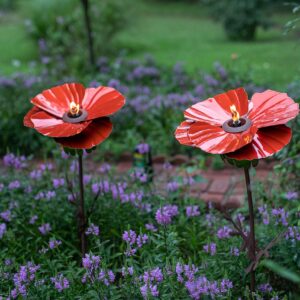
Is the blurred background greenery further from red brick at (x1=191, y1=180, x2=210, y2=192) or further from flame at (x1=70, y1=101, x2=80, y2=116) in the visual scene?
flame at (x1=70, y1=101, x2=80, y2=116)

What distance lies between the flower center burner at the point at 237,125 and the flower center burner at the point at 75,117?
548 millimetres

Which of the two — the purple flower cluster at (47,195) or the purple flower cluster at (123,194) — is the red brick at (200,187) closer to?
the purple flower cluster at (123,194)

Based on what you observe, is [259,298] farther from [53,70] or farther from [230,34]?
[230,34]

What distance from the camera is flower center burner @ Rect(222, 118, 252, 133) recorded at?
1.99m

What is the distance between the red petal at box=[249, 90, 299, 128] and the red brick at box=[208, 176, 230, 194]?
1845mm

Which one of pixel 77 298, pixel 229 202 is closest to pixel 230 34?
pixel 229 202

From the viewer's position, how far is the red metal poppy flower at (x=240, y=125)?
1.92 metres

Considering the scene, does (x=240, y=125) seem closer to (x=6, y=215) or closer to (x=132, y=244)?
(x=132, y=244)

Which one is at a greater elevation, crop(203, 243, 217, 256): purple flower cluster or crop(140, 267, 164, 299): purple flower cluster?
crop(140, 267, 164, 299): purple flower cluster

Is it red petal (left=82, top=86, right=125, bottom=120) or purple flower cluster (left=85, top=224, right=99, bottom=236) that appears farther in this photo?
purple flower cluster (left=85, top=224, right=99, bottom=236)

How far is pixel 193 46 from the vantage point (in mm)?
10227

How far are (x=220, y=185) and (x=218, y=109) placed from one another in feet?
Answer: 6.41

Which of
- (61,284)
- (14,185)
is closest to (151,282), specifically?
(61,284)

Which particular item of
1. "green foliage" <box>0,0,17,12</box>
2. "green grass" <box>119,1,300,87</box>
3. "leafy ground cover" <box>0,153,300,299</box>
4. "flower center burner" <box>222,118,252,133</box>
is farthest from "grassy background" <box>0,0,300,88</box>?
"flower center burner" <box>222,118,252,133</box>
